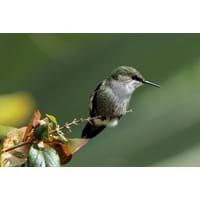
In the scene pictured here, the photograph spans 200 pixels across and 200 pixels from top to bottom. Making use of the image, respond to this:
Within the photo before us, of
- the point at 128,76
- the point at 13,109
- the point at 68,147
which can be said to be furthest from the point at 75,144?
the point at 13,109

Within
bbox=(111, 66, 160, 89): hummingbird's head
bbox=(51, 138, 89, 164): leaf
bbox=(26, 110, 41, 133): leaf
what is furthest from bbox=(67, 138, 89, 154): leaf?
bbox=(111, 66, 160, 89): hummingbird's head

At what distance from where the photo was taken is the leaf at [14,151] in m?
1.46

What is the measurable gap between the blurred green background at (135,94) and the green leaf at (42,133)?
0.05 meters

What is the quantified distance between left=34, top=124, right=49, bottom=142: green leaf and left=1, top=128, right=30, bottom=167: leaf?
36 millimetres

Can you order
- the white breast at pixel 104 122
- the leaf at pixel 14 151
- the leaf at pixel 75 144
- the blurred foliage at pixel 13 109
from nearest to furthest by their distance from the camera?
1. the blurred foliage at pixel 13 109
2. the leaf at pixel 14 151
3. the leaf at pixel 75 144
4. the white breast at pixel 104 122

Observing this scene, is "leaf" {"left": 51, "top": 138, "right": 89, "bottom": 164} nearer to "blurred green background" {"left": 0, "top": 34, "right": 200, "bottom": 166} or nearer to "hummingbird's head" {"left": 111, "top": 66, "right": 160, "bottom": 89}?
"blurred green background" {"left": 0, "top": 34, "right": 200, "bottom": 166}

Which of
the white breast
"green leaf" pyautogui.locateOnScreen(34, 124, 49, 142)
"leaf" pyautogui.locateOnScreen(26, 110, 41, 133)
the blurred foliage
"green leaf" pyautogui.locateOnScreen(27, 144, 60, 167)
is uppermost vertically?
the blurred foliage

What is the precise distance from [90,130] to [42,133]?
24cm

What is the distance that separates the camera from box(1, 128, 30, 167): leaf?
146 centimetres

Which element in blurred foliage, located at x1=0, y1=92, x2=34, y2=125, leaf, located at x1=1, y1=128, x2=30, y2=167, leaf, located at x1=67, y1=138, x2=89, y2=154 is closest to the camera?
blurred foliage, located at x1=0, y1=92, x2=34, y2=125

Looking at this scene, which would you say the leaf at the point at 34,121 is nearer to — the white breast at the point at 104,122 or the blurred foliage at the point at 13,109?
the blurred foliage at the point at 13,109

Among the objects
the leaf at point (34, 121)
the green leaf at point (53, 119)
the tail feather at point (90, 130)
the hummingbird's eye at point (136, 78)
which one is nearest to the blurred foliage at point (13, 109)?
the leaf at point (34, 121)
